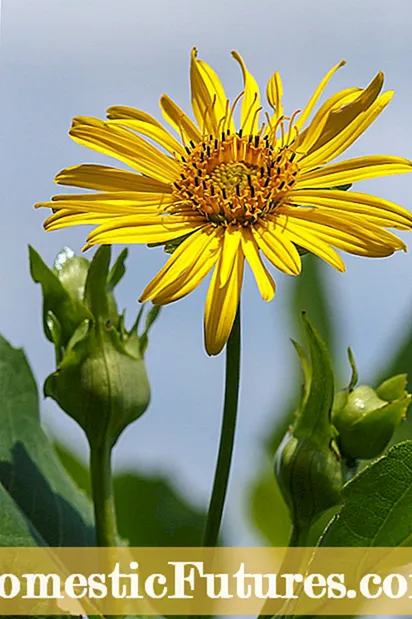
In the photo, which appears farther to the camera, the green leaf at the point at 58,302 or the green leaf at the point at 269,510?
the green leaf at the point at 269,510

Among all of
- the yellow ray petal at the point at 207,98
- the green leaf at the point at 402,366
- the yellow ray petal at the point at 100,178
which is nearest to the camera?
the yellow ray petal at the point at 100,178

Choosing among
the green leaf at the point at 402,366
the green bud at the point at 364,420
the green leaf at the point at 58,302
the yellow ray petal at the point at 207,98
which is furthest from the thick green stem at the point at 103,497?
the green leaf at the point at 402,366

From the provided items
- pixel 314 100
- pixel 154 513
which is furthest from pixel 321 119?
→ pixel 154 513

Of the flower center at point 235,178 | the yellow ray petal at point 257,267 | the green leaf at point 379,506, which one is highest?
the flower center at point 235,178

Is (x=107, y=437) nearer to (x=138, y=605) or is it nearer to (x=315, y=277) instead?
(x=138, y=605)

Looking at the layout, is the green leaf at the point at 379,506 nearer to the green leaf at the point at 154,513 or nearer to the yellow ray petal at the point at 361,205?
the yellow ray petal at the point at 361,205

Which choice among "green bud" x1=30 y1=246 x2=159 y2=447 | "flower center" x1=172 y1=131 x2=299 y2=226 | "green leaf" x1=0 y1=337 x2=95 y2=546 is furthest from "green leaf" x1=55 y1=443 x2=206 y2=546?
"flower center" x1=172 y1=131 x2=299 y2=226
